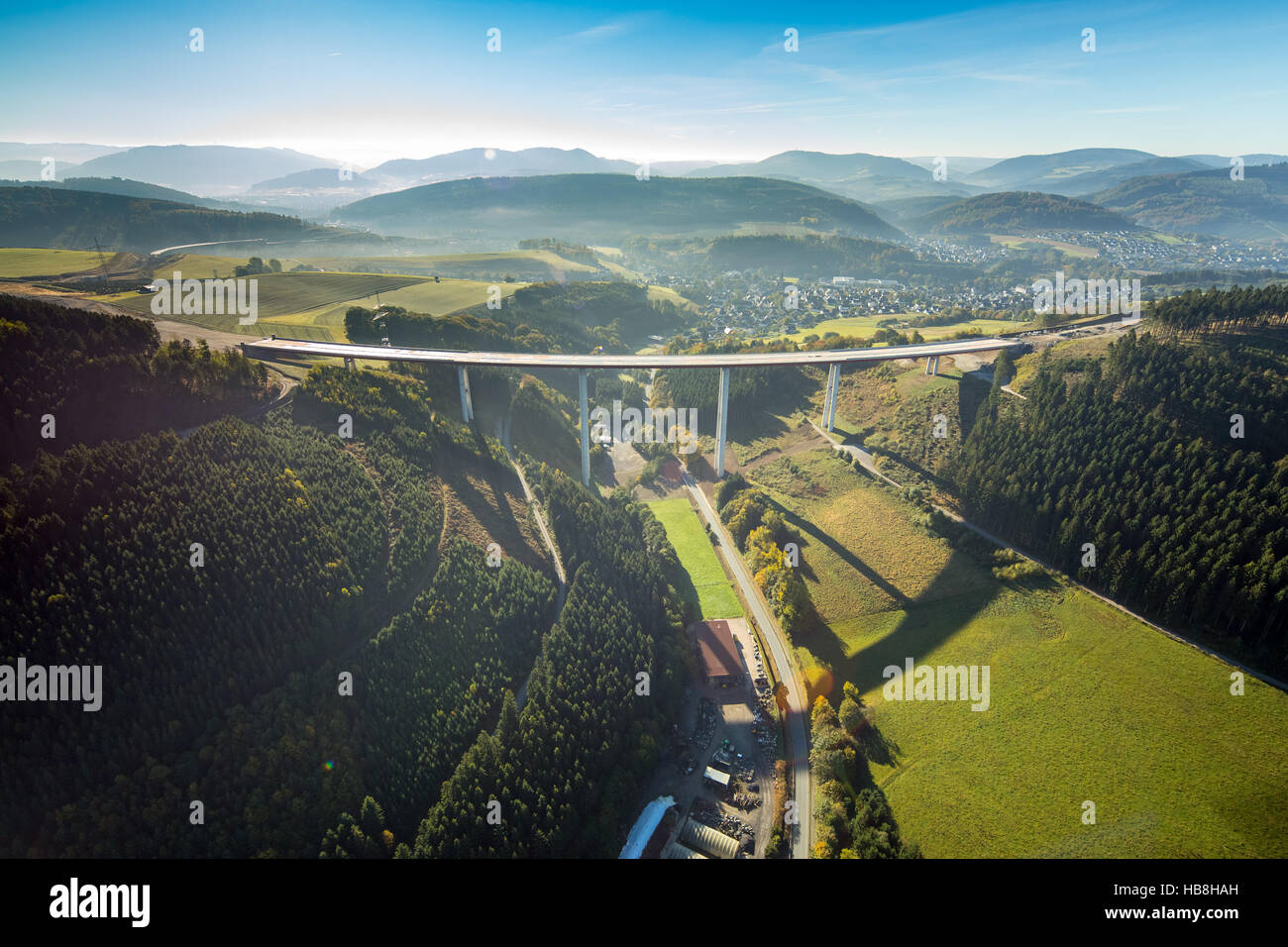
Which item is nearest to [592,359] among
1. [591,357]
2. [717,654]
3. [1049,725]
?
[591,357]

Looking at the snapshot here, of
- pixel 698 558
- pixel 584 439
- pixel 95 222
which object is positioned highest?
pixel 95 222

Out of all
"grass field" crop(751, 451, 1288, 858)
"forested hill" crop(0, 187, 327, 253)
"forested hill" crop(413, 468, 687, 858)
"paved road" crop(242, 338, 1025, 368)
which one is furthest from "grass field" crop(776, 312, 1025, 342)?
"forested hill" crop(0, 187, 327, 253)

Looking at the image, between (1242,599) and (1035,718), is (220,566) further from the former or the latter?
(1242,599)

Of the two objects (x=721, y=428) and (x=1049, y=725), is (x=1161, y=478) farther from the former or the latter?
(x=721, y=428)

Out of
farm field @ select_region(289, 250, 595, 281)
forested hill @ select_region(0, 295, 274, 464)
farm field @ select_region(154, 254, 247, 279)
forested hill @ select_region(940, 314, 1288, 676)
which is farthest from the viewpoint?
farm field @ select_region(289, 250, 595, 281)

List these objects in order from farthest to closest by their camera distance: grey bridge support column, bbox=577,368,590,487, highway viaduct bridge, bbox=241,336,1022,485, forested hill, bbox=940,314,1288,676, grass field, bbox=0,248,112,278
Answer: grass field, bbox=0,248,112,278 < grey bridge support column, bbox=577,368,590,487 < highway viaduct bridge, bbox=241,336,1022,485 < forested hill, bbox=940,314,1288,676

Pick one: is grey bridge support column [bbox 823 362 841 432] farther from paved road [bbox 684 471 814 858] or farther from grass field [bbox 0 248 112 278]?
grass field [bbox 0 248 112 278]
